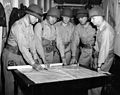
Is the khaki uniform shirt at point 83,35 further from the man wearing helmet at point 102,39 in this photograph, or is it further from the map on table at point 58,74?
the map on table at point 58,74

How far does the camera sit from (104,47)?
277 centimetres

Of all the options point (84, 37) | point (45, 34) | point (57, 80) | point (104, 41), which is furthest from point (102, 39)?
point (57, 80)

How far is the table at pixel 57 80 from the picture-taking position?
1.96 meters

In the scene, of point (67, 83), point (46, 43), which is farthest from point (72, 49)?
point (67, 83)

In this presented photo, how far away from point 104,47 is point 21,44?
3.98ft

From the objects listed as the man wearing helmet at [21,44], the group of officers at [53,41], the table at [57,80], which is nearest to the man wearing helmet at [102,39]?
the group of officers at [53,41]

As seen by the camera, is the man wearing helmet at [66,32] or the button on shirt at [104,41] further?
the man wearing helmet at [66,32]

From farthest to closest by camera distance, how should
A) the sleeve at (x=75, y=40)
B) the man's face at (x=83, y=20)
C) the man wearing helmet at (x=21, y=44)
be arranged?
the sleeve at (x=75, y=40) < the man's face at (x=83, y=20) < the man wearing helmet at (x=21, y=44)

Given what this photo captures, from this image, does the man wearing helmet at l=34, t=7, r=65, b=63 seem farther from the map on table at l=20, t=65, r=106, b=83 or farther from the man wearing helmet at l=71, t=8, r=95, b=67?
the map on table at l=20, t=65, r=106, b=83

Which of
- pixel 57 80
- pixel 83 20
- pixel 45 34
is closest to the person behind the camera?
pixel 57 80

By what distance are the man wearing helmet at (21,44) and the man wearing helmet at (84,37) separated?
1049 mm

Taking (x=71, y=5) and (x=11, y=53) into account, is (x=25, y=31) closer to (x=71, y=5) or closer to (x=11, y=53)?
(x=11, y=53)

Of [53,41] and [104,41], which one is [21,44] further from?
[104,41]

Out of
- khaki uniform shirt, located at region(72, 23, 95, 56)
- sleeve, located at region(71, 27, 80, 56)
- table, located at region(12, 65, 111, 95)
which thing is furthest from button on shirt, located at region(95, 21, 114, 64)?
sleeve, located at region(71, 27, 80, 56)
